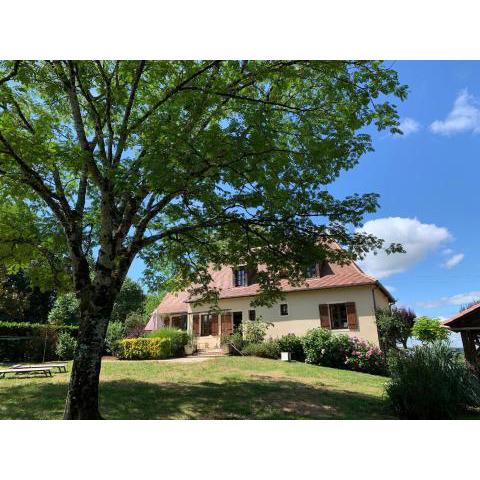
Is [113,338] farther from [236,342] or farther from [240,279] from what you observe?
[240,279]

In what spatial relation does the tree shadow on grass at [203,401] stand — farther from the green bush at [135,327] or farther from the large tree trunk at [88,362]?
the green bush at [135,327]

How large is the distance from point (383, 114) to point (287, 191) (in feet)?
9.03

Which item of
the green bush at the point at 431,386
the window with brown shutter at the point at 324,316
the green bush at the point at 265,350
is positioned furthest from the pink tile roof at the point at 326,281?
the green bush at the point at 431,386

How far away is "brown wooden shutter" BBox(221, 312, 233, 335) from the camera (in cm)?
2287

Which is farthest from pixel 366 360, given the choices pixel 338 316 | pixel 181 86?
pixel 181 86

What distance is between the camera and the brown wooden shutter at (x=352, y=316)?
61.7 feet

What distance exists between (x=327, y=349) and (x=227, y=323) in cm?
786

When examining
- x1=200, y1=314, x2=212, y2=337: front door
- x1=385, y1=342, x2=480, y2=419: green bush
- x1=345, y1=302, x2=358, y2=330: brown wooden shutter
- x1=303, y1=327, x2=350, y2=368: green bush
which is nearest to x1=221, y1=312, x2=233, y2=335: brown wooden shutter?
x1=200, y1=314, x2=212, y2=337: front door

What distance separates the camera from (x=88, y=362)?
6473 mm

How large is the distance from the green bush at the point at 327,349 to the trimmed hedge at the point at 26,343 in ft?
47.2
